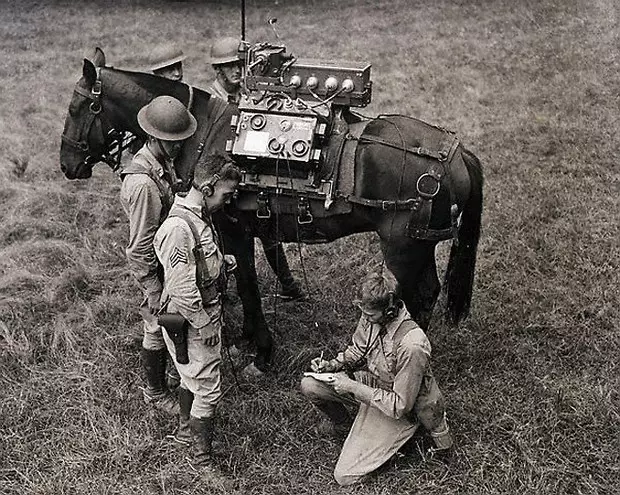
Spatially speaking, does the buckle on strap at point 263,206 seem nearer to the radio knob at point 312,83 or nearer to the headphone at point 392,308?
the radio knob at point 312,83

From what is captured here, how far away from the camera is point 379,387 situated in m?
4.96

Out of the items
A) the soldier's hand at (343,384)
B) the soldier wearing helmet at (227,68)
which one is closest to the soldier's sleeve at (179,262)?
the soldier's hand at (343,384)

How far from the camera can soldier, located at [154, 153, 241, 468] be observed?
452 centimetres

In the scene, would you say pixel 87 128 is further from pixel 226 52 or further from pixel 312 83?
pixel 312 83

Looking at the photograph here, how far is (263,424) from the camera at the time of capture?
559cm

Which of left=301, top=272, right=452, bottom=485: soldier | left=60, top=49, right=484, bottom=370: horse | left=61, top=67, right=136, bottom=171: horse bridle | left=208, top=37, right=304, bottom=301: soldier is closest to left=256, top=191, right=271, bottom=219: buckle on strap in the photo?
left=60, top=49, right=484, bottom=370: horse

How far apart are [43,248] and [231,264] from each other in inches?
137

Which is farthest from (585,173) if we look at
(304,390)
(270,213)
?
(304,390)

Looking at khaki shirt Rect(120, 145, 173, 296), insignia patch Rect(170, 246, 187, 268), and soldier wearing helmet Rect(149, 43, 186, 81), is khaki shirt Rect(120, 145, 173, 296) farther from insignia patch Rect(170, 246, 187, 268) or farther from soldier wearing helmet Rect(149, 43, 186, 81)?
soldier wearing helmet Rect(149, 43, 186, 81)

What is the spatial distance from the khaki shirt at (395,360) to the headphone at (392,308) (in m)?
0.07

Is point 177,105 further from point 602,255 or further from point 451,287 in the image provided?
point 602,255

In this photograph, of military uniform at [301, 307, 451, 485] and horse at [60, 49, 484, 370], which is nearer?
military uniform at [301, 307, 451, 485]

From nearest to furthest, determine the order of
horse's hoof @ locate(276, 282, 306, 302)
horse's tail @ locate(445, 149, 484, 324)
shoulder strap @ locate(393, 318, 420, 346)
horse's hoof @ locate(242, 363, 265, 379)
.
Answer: shoulder strap @ locate(393, 318, 420, 346) → horse's tail @ locate(445, 149, 484, 324) → horse's hoof @ locate(242, 363, 265, 379) → horse's hoof @ locate(276, 282, 306, 302)

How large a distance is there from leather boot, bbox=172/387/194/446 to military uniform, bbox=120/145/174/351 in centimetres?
82
